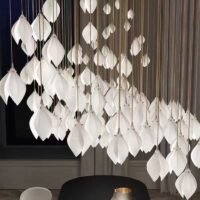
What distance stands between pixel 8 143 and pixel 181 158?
337cm

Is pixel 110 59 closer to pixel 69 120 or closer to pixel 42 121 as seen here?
pixel 69 120

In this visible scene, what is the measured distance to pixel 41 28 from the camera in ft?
3.65

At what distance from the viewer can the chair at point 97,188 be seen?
2133 mm

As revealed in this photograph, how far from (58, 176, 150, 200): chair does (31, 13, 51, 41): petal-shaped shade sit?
1.15 metres

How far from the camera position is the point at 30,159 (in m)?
4.07

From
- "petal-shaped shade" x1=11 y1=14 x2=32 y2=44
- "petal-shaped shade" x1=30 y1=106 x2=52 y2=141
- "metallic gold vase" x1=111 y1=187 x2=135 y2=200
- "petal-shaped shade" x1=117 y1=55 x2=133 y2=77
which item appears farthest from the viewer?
"metallic gold vase" x1=111 y1=187 x2=135 y2=200

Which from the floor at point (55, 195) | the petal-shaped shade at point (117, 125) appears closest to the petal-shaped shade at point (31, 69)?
the petal-shaped shade at point (117, 125)

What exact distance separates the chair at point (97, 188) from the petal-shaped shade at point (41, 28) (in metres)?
1.15

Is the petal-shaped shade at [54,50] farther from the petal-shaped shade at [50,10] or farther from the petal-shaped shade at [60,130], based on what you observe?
the petal-shaped shade at [60,130]

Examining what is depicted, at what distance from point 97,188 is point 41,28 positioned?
125 cm

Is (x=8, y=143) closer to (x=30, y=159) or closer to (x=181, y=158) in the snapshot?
(x=30, y=159)

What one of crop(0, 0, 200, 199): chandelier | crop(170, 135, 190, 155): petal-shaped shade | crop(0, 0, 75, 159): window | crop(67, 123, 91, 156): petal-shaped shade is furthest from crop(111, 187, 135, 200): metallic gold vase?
crop(0, 0, 75, 159): window

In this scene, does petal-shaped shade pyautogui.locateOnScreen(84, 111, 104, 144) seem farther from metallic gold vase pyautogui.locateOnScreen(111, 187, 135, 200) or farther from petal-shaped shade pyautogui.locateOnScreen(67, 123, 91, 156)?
metallic gold vase pyautogui.locateOnScreen(111, 187, 135, 200)

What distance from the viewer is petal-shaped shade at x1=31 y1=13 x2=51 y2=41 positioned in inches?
39.9
